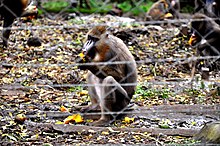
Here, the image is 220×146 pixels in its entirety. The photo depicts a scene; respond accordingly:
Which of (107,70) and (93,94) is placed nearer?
(107,70)

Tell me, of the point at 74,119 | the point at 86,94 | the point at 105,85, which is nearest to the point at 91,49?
the point at 105,85

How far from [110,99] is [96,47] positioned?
51 centimetres

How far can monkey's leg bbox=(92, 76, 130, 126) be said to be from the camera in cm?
439

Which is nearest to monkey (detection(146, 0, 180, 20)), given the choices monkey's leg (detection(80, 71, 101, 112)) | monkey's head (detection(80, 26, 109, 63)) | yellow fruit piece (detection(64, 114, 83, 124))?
monkey's leg (detection(80, 71, 101, 112))

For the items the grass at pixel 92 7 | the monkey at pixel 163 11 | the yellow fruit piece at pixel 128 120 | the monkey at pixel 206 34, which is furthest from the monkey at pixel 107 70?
the monkey at pixel 163 11

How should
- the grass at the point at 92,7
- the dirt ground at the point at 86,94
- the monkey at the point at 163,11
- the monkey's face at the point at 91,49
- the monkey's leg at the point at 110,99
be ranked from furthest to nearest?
the grass at the point at 92,7
the monkey at the point at 163,11
the monkey's face at the point at 91,49
the monkey's leg at the point at 110,99
the dirt ground at the point at 86,94

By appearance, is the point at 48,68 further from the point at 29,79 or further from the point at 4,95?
the point at 4,95

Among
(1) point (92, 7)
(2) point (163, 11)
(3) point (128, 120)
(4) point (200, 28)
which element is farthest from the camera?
(1) point (92, 7)

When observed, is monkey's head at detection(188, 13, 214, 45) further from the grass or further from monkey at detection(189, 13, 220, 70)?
the grass

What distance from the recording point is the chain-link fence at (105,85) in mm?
4145

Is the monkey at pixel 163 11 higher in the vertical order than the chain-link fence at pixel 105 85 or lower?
higher

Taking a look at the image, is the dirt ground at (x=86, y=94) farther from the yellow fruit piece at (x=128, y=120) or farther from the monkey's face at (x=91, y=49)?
the monkey's face at (x=91, y=49)

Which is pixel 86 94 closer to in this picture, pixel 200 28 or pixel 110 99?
pixel 110 99

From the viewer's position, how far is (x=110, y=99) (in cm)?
444
